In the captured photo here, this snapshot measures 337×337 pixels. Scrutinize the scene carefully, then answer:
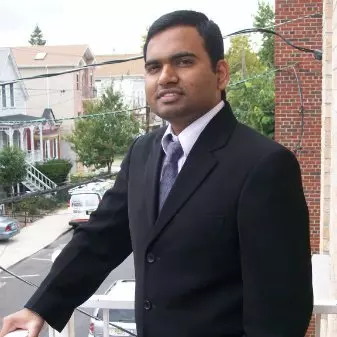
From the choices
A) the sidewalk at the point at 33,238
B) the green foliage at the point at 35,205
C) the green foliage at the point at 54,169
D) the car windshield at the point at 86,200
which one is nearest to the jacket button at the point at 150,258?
the sidewalk at the point at 33,238

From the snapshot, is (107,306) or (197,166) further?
(107,306)

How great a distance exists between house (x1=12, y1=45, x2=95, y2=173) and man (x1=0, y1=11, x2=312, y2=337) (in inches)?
1162

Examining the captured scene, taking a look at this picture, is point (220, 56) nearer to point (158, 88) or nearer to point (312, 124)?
point (158, 88)

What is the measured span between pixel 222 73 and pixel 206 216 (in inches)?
15.1

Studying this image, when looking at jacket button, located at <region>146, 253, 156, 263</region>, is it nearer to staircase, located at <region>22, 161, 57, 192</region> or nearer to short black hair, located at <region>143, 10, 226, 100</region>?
short black hair, located at <region>143, 10, 226, 100</region>

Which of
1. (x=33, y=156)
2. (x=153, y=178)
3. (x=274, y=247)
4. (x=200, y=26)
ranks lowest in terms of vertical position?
(x=33, y=156)

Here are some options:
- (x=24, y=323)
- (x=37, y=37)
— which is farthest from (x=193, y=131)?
(x=37, y=37)

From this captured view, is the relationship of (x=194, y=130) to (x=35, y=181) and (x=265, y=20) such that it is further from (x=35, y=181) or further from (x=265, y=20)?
(x=265, y=20)

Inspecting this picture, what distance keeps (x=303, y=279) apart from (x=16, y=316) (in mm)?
799

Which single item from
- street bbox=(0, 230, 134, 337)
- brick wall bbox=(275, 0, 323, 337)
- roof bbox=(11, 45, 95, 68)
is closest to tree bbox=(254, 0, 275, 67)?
roof bbox=(11, 45, 95, 68)

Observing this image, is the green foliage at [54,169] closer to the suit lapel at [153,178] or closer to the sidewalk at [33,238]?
the sidewalk at [33,238]

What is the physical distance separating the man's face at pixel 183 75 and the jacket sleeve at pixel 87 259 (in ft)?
1.05

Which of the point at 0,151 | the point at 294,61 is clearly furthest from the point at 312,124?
the point at 0,151

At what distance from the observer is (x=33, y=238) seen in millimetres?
19219
